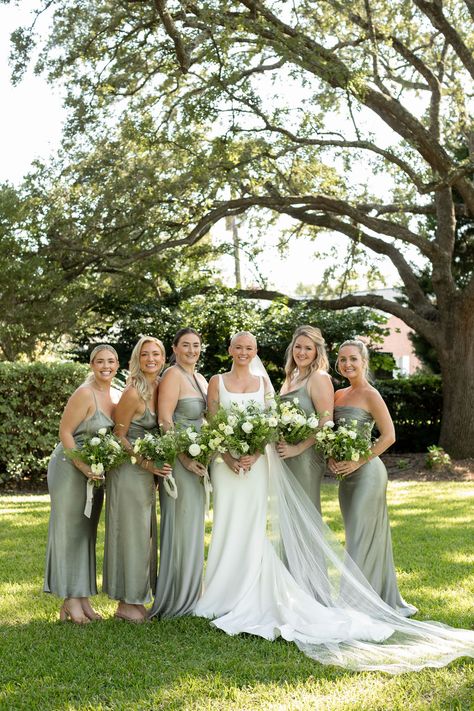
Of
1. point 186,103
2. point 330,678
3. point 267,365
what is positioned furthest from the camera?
point 267,365

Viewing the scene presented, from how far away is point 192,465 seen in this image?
6.82 metres

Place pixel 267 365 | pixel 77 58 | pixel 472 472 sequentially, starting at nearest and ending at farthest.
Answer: pixel 77 58 < pixel 472 472 < pixel 267 365

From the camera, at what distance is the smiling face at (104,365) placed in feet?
22.5

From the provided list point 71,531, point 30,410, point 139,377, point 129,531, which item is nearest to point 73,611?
point 71,531

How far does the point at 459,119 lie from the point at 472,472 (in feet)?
26.5

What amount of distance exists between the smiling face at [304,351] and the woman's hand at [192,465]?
1.26 m

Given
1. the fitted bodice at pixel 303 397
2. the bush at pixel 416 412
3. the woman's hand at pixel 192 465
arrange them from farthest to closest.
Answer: the bush at pixel 416 412, the fitted bodice at pixel 303 397, the woman's hand at pixel 192 465

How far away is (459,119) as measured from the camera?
18.8m

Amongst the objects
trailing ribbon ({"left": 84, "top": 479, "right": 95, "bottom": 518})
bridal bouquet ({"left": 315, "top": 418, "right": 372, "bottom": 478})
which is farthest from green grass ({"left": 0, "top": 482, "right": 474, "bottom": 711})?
bridal bouquet ({"left": 315, "top": 418, "right": 372, "bottom": 478})

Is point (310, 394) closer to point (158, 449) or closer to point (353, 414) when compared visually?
point (353, 414)

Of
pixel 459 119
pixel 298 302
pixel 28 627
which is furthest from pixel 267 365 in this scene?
pixel 28 627

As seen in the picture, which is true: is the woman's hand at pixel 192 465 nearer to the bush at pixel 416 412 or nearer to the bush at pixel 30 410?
the bush at pixel 30 410

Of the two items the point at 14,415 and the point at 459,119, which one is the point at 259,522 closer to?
the point at 14,415

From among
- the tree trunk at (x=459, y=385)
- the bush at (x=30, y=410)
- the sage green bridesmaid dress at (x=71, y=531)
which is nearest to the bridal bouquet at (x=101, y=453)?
the sage green bridesmaid dress at (x=71, y=531)
